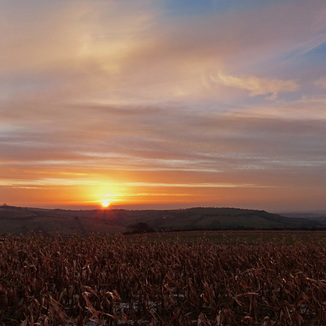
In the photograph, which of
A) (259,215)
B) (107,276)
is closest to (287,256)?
(107,276)

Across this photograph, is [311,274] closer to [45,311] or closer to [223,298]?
[223,298]

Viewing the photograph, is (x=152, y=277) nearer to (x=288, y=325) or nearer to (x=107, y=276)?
(x=107, y=276)

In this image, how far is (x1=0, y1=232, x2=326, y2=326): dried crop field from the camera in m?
7.93

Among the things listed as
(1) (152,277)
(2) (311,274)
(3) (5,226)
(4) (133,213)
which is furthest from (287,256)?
(4) (133,213)

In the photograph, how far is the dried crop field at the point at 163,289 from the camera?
312 inches

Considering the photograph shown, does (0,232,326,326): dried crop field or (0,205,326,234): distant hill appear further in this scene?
(0,205,326,234): distant hill

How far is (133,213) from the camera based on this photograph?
10612cm

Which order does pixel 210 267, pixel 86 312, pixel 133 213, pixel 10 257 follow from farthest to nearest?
pixel 133 213 → pixel 10 257 → pixel 210 267 → pixel 86 312

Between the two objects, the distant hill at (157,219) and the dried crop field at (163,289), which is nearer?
the dried crop field at (163,289)

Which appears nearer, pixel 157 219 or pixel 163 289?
pixel 163 289

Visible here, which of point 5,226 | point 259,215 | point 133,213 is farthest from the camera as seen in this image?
point 133,213

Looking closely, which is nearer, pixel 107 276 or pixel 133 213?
pixel 107 276

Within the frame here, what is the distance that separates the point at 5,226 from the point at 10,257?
5303 cm

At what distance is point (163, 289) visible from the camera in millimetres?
9312
